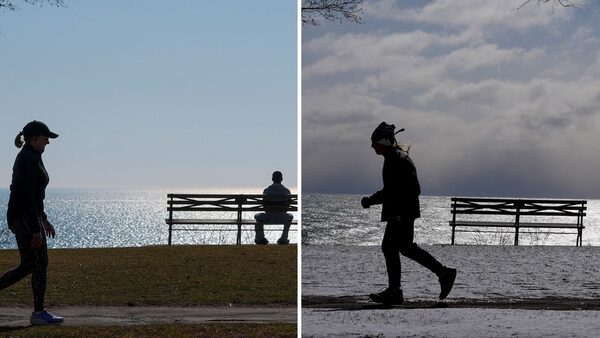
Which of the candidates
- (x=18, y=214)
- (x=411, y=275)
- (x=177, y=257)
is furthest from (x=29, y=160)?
(x=177, y=257)

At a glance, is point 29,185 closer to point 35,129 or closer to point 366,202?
point 35,129

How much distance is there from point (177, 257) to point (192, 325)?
17.0 ft

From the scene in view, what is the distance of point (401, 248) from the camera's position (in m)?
6.61

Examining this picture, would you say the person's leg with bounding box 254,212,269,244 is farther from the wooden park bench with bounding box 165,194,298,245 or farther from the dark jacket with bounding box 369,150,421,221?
the dark jacket with bounding box 369,150,421,221

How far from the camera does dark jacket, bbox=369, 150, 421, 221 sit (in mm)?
6359

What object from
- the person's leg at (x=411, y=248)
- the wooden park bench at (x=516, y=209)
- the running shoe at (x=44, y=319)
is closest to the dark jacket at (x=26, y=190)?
the running shoe at (x=44, y=319)

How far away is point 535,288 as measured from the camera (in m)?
8.63

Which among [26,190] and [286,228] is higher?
[26,190]

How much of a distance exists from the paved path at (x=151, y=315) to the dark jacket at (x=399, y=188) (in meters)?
1.43

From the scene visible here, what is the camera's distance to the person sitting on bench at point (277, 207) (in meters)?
14.2

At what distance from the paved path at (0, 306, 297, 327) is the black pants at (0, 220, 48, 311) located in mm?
288

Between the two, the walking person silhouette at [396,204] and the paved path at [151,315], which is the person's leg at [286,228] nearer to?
the paved path at [151,315]

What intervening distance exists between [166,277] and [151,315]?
95.8 inches

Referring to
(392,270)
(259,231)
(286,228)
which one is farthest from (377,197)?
(259,231)
